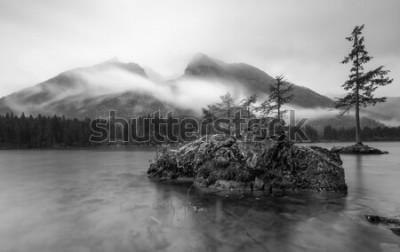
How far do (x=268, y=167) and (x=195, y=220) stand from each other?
31.0 ft

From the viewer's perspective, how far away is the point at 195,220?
12836 mm

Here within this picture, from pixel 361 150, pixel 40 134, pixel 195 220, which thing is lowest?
pixel 195 220

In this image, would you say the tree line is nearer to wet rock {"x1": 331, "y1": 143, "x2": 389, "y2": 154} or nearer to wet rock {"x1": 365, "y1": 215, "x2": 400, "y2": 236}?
wet rock {"x1": 331, "y1": 143, "x2": 389, "y2": 154}

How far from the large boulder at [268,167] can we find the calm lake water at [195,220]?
62.6 inches

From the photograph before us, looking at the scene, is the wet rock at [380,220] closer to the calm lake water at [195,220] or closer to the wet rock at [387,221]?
the wet rock at [387,221]

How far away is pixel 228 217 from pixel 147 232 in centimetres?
433

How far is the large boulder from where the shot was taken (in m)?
18.8

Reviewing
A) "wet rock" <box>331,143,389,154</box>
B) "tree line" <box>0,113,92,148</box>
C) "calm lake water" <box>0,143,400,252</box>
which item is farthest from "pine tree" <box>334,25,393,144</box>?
"tree line" <box>0,113,92,148</box>

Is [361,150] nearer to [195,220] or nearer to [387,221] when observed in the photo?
[387,221]

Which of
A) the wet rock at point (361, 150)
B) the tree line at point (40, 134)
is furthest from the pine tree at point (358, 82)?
the tree line at point (40, 134)

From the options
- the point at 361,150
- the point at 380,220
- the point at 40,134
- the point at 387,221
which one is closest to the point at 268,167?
the point at 380,220

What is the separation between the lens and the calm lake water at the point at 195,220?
996cm

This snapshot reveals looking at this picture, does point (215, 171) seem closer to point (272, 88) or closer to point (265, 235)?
point (265, 235)

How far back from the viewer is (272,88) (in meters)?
43.9
